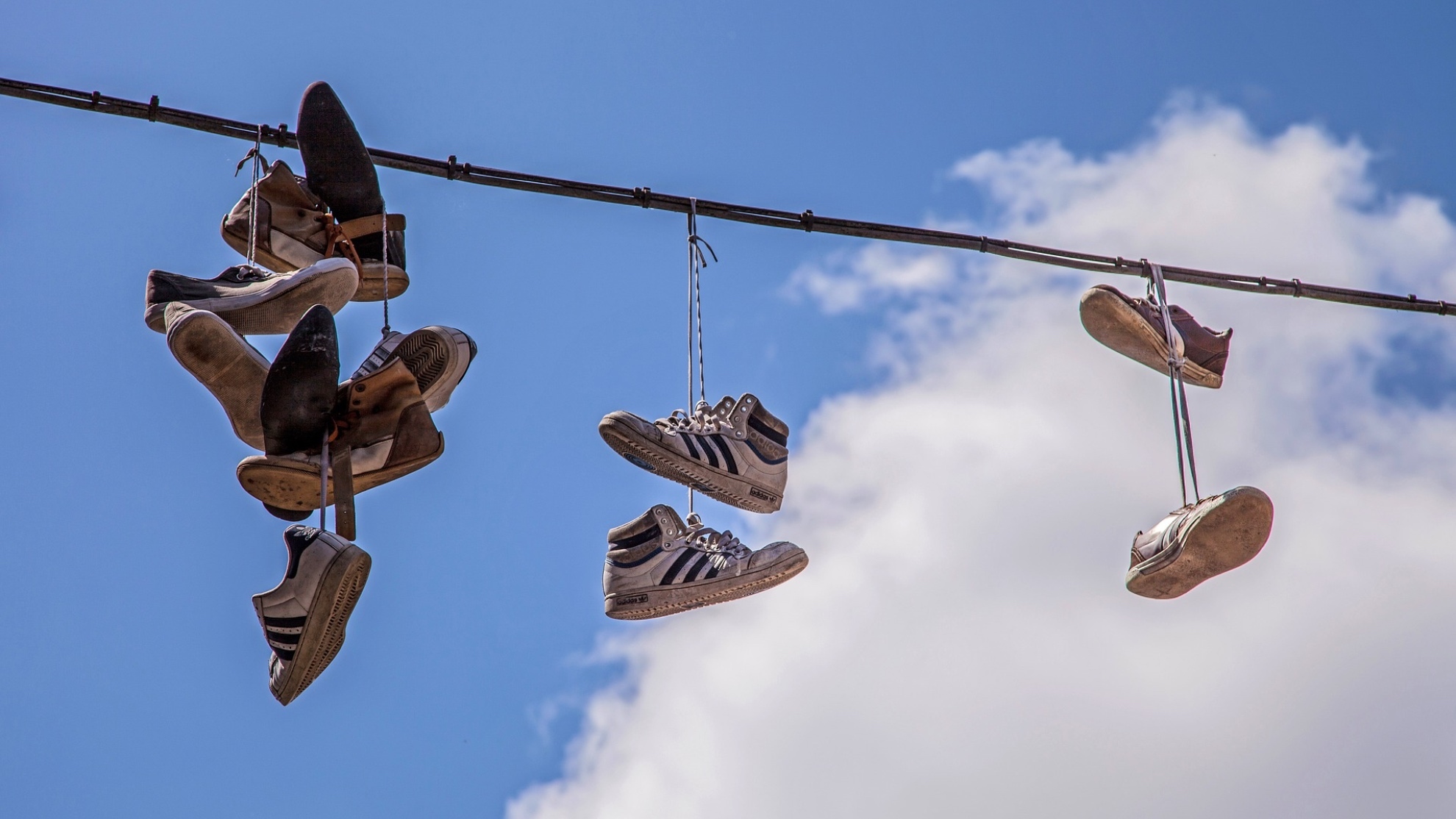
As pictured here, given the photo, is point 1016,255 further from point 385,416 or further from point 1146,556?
point 385,416

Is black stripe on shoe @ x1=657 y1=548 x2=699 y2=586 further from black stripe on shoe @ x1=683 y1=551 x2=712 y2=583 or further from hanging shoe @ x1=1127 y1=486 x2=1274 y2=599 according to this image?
hanging shoe @ x1=1127 y1=486 x2=1274 y2=599

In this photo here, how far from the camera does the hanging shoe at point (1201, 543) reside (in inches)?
231

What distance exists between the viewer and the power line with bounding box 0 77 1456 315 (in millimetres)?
5281

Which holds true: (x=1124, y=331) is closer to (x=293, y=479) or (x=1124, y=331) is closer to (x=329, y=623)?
(x=293, y=479)

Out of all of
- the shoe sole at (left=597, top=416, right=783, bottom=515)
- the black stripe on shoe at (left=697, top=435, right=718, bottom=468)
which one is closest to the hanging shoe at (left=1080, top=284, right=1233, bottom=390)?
the shoe sole at (left=597, top=416, right=783, bottom=515)

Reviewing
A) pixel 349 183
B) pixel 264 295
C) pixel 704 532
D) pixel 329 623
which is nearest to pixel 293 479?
pixel 329 623

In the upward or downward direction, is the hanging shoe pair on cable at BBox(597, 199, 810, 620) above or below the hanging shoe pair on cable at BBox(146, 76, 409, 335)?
below

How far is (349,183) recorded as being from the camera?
5797mm

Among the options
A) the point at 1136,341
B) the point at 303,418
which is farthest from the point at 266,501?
the point at 1136,341

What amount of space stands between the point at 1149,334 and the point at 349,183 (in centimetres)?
249

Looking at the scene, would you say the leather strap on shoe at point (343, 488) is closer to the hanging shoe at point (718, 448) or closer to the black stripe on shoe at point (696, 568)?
the hanging shoe at point (718, 448)

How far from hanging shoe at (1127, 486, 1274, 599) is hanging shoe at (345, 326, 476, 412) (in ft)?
7.04

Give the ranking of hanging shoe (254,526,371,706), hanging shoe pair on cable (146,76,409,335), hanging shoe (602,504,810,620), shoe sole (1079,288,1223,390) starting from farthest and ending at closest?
1. shoe sole (1079,288,1223,390)
2. hanging shoe (602,504,810,620)
3. hanging shoe pair on cable (146,76,409,335)
4. hanging shoe (254,526,371,706)

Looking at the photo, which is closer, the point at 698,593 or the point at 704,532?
the point at 698,593
